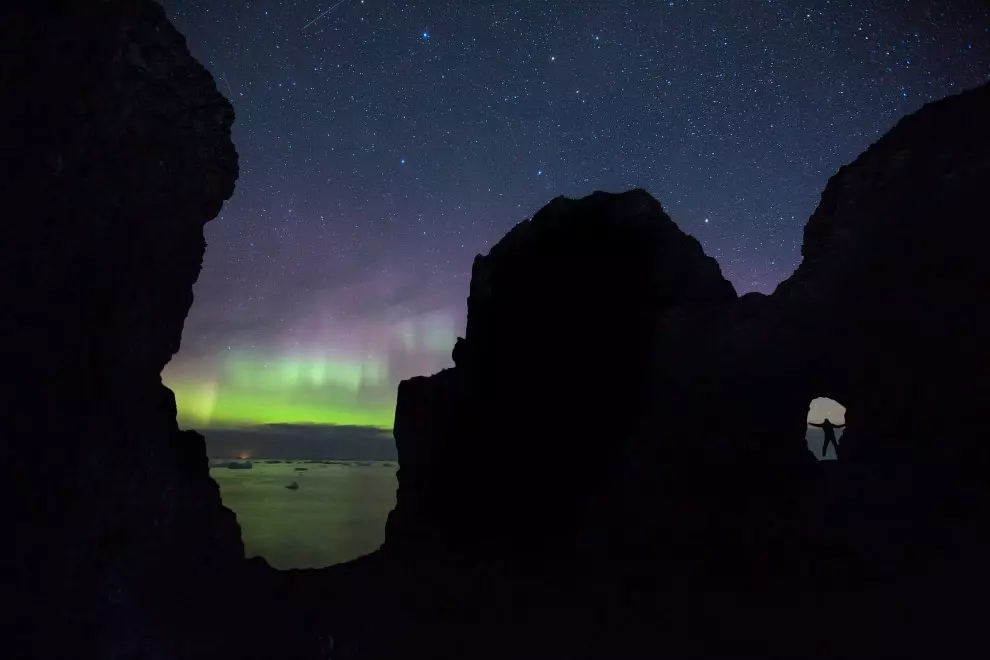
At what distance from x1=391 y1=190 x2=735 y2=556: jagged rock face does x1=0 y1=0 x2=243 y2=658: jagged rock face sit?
29.3 ft

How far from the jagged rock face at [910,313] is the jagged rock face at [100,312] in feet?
54.3

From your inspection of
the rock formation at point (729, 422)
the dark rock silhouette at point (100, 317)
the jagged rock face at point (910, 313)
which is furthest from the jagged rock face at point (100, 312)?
the jagged rock face at point (910, 313)

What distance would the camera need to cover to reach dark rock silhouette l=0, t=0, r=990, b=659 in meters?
8.46

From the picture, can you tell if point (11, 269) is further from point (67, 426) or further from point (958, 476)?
point (958, 476)

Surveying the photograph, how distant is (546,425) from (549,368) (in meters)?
2.10

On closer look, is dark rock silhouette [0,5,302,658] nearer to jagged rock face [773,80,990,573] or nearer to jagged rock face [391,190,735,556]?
jagged rock face [391,190,735,556]

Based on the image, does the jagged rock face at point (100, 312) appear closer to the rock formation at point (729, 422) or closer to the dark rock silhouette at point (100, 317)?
the dark rock silhouette at point (100, 317)

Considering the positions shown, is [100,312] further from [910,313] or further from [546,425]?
[910,313]

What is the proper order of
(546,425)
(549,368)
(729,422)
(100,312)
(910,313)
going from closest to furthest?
(100,312), (910,313), (729,422), (546,425), (549,368)

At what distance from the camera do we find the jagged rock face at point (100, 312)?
7.86 m

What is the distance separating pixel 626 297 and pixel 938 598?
11.7 metres

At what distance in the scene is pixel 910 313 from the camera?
13.6 meters

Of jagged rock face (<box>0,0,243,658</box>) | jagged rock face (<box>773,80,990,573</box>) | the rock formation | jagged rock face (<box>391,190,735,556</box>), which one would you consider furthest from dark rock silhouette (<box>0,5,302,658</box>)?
jagged rock face (<box>773,80,990,573</box>)

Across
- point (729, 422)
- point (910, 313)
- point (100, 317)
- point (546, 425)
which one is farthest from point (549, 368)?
point (100, 317)
